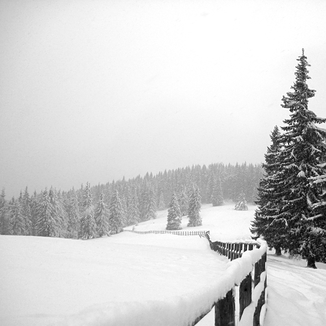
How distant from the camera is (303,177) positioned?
52.7ft

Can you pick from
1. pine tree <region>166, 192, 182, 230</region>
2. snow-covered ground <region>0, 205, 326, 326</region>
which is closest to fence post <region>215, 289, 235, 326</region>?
snow-covered ground <region>0, 205, 326, 326</region>

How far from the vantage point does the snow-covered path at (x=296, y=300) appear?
16.9ft

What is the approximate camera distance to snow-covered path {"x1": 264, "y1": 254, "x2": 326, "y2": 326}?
5145mm

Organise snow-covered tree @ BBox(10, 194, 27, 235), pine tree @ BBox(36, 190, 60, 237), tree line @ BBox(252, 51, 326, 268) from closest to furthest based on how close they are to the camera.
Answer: tree line @ BBox(252, 51, 326, 268)
pine tree @ BBox(36, 190, 60, 237)
snow-covered tree @ BBox(10, 194, 27, 235)

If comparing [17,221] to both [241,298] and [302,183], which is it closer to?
[302,183]

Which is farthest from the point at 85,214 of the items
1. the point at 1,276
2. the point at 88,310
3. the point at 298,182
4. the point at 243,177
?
the point at 243,177

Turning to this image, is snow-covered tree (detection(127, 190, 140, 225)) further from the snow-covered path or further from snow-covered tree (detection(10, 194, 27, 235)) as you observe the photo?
the snow-covered path

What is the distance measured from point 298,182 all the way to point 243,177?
344 ft

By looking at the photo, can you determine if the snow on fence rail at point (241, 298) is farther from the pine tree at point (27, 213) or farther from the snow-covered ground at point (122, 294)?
the pine tree at point (27, 213)

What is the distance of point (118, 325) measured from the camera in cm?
105

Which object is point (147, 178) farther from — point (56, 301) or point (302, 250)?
point (56, 301)

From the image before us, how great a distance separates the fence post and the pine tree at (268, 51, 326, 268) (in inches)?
612

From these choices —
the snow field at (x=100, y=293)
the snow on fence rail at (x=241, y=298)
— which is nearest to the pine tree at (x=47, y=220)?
the snow field at (x=100, y=293)

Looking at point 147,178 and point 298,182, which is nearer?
point 298,182
